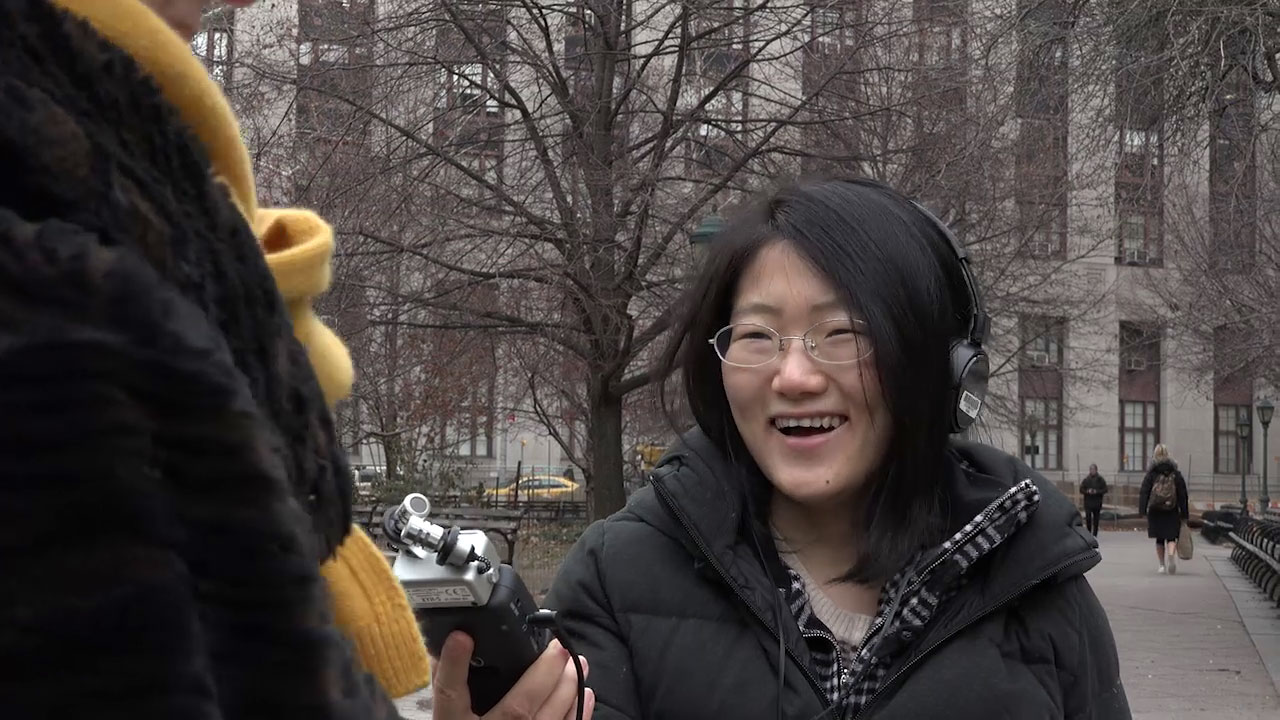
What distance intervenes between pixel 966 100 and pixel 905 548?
32.0 ft

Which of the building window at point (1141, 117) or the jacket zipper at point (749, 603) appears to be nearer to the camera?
the jacket zipper at point (749, 603)

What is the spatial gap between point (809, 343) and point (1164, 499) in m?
17.5

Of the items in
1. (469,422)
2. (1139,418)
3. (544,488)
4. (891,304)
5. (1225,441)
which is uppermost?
(891,304)

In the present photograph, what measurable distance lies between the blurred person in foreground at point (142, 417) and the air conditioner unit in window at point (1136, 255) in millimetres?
24692

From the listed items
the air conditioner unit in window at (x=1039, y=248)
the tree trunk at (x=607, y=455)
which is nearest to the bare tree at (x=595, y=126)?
the tree trunk at (x=607, y=455)

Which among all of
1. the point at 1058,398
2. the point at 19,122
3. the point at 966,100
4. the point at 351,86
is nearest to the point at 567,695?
the point at 19,122

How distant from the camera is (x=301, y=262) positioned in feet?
4.41

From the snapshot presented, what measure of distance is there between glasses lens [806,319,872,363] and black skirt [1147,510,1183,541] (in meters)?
18.0

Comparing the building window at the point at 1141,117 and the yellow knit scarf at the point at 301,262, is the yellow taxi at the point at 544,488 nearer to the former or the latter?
the building window at the point at 1141,117

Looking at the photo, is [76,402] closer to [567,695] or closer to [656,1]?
[567,695]

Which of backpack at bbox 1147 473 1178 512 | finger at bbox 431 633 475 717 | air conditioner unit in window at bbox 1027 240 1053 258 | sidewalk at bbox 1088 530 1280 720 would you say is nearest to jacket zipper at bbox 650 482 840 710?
finger at bbox 431 633 475 717

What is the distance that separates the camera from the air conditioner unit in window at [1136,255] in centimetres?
2455

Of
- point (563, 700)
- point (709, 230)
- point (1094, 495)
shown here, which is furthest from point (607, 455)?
point (1094, 495)

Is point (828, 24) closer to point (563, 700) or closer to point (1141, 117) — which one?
point (1141, 117)
